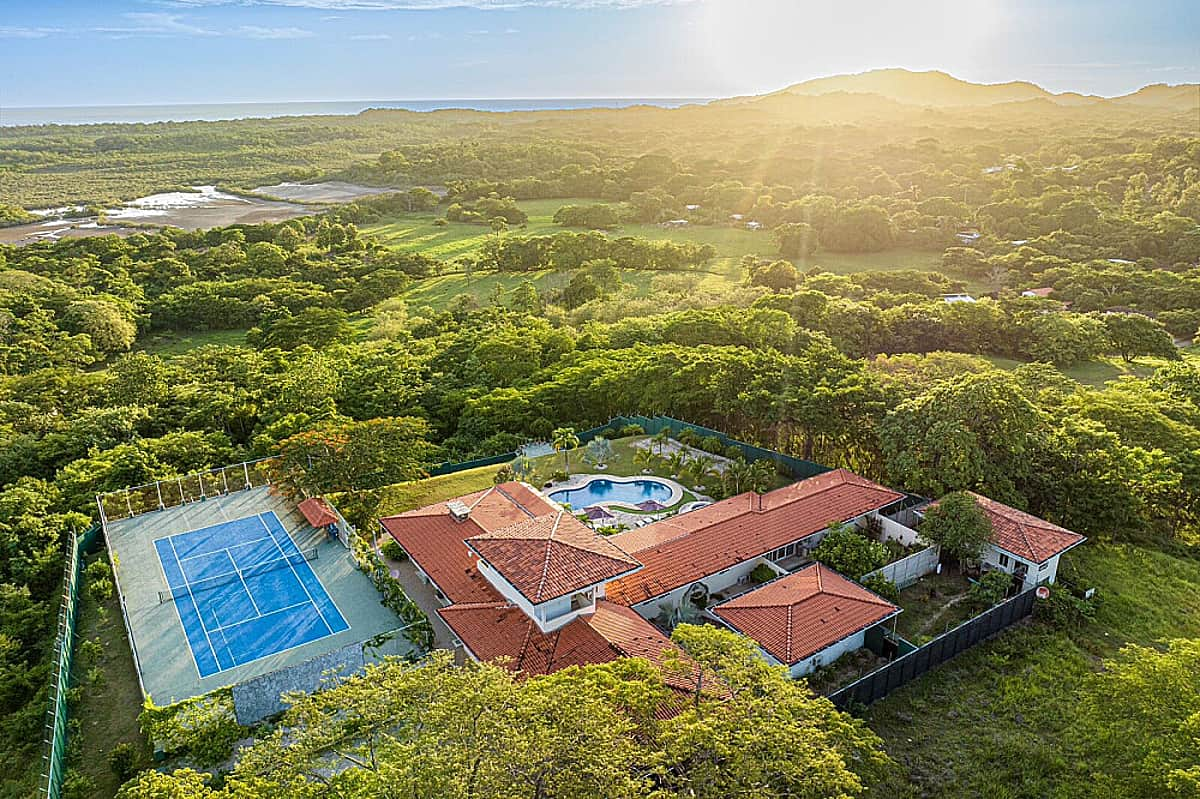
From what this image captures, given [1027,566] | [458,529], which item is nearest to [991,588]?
[1027,566]

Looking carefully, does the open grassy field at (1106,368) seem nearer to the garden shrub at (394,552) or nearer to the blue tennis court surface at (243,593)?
the garden shrub at (394,552)

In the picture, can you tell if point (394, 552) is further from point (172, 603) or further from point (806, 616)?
point (806, 616)

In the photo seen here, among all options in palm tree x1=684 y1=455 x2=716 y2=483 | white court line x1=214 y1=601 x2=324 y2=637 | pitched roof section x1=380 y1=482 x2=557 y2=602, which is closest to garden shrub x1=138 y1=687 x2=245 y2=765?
white court line x1=214 y1=601 x2=324 y2=637

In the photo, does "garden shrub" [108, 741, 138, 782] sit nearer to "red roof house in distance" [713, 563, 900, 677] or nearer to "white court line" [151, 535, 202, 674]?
"white court line" [151, 535, 202, 674]

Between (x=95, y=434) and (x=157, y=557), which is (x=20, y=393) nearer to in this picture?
(x=95, y=434)

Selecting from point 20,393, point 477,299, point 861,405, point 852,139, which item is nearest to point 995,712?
point 861,405
